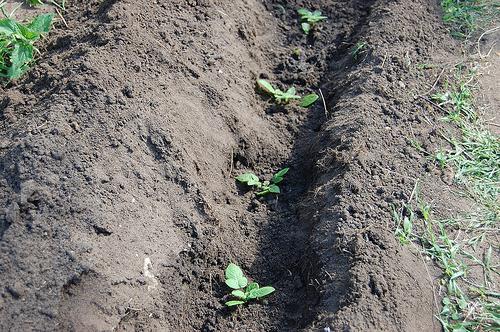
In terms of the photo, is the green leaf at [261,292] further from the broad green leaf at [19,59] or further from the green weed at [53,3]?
the green weed at [53,3]

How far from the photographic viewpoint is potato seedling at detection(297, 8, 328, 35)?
5145 mm

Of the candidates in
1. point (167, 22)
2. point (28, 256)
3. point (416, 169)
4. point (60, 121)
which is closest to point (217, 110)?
point (167, 22)

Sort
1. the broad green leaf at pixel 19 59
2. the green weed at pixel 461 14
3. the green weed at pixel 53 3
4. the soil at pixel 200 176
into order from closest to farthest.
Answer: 1. the soil at pixel 200 176
2. the broad green leaf at pixel 19 59
3. the green weed at pixel 53 3
4. the green weed at pixel 461 14

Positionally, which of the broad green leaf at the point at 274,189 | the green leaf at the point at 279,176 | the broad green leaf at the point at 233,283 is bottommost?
the broad green leaf at the point at 233,283

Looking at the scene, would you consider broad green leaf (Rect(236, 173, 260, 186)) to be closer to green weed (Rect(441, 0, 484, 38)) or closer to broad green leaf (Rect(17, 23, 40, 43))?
broad green leaf (Rect(17, 23, 40, 43))

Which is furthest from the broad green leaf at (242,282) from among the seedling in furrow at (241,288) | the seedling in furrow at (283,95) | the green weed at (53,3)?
the green weed at (53,3)

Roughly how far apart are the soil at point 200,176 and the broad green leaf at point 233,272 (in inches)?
3.2

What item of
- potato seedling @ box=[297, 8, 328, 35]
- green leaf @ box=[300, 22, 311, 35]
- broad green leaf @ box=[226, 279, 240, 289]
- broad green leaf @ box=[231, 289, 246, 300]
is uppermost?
potato seedling @ box=[297, 8, 328, 35]

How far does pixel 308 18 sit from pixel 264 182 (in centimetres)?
171

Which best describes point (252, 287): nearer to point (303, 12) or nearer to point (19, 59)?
point (19, 59)

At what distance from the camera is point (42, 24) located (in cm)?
412

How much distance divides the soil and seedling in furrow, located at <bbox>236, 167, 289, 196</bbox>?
60 mm

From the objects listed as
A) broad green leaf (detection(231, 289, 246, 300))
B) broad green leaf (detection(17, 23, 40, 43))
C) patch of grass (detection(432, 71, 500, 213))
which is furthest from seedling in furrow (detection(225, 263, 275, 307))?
broad green leaf (detection(17, 23, 40, 43))

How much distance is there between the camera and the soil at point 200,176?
Answer: 3154 millimetres
